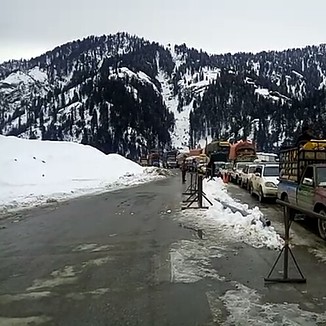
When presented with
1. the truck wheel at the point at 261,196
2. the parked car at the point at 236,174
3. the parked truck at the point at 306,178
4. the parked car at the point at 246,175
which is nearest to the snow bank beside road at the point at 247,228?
the parked truck at the point at 306,178

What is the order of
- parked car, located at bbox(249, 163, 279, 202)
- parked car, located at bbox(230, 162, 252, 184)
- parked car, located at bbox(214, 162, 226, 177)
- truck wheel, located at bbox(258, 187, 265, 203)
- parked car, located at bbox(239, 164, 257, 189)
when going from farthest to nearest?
parked car, located at bbox(214, 162, 226, 177) < parked car, located at bbox(230, 162, 252, 184) < parked car, located at bbox(239, 164, 257, 189) < truck wheel, located at bbox(258, 187, 265, 203) < parked car, located at bbox(249, 163, 279, 202)

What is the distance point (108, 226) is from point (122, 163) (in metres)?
40.2

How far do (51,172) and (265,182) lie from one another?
17877 millimetres

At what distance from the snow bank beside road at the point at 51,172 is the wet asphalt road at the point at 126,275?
25.9 feet

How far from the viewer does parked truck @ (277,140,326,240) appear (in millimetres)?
11688

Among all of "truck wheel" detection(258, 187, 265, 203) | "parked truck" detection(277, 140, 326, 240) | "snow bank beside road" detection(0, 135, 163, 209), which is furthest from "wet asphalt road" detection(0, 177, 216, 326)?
"truck wheel" detection(258, 187, 265, 203)

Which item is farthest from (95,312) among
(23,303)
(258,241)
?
(258,241)

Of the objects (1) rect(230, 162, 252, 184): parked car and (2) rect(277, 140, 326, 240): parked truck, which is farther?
(1) rect(230, 162, 252, 184): parked car

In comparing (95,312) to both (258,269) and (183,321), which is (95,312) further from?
(258,269)

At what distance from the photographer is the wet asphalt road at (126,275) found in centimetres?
579

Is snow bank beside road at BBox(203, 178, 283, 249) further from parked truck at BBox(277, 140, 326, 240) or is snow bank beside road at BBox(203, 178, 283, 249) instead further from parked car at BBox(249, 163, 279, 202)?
parked car at BBox(249, 163, 279, 202)

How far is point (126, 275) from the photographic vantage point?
759 centimetres

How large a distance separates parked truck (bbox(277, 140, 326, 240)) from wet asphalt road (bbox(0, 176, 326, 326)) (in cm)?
74

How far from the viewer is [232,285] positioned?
275 inches
